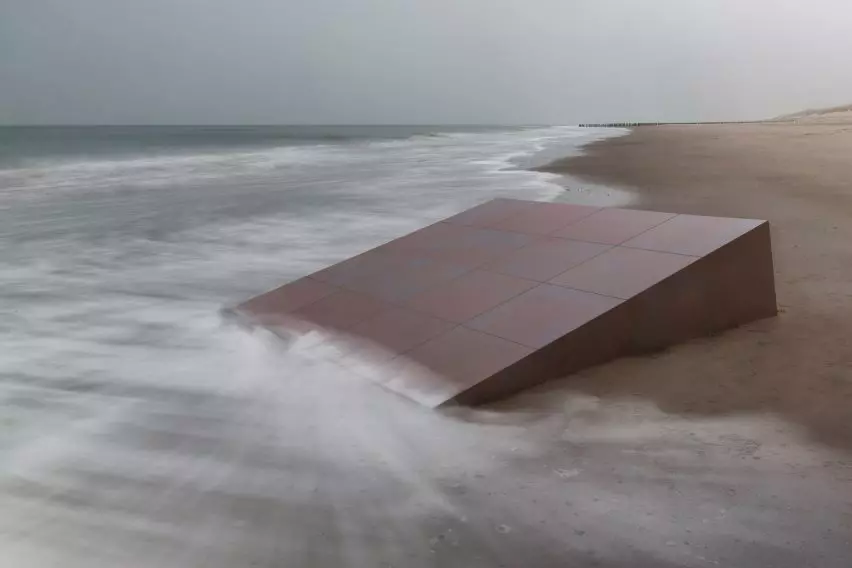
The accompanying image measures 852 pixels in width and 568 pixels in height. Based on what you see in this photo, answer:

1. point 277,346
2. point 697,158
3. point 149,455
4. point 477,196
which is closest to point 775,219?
point 477,196

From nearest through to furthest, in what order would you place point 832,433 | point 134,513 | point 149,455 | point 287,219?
1. point 134,513
2. point 832,433
3. point 149,455
4. point 287,219

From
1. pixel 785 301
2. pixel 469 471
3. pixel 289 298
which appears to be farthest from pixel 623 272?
pixel 289 298

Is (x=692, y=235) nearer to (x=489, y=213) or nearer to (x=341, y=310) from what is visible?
(x=489, y=213)

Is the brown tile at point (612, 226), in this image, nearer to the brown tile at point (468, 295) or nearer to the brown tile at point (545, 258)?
the brown tile at point (545, 258)

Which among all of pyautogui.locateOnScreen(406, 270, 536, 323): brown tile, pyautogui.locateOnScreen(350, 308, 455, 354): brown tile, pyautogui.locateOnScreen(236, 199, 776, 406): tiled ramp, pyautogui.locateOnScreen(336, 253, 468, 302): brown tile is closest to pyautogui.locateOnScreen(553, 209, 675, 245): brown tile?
pyautogui.locateOnScreen(236, 199, 776, 406): tiled ramp

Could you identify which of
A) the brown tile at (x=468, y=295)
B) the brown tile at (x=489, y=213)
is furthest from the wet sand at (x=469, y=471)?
the brown tile at (x=489, y=213)

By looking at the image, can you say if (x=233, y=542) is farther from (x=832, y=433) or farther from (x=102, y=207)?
(x=102, y=207)

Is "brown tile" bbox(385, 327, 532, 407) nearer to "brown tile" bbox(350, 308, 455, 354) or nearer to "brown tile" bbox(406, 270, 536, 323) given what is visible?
"brown tile" bbox(350, 308, 455, 354)

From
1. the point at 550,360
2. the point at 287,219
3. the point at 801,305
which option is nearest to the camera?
the point at 550,360
